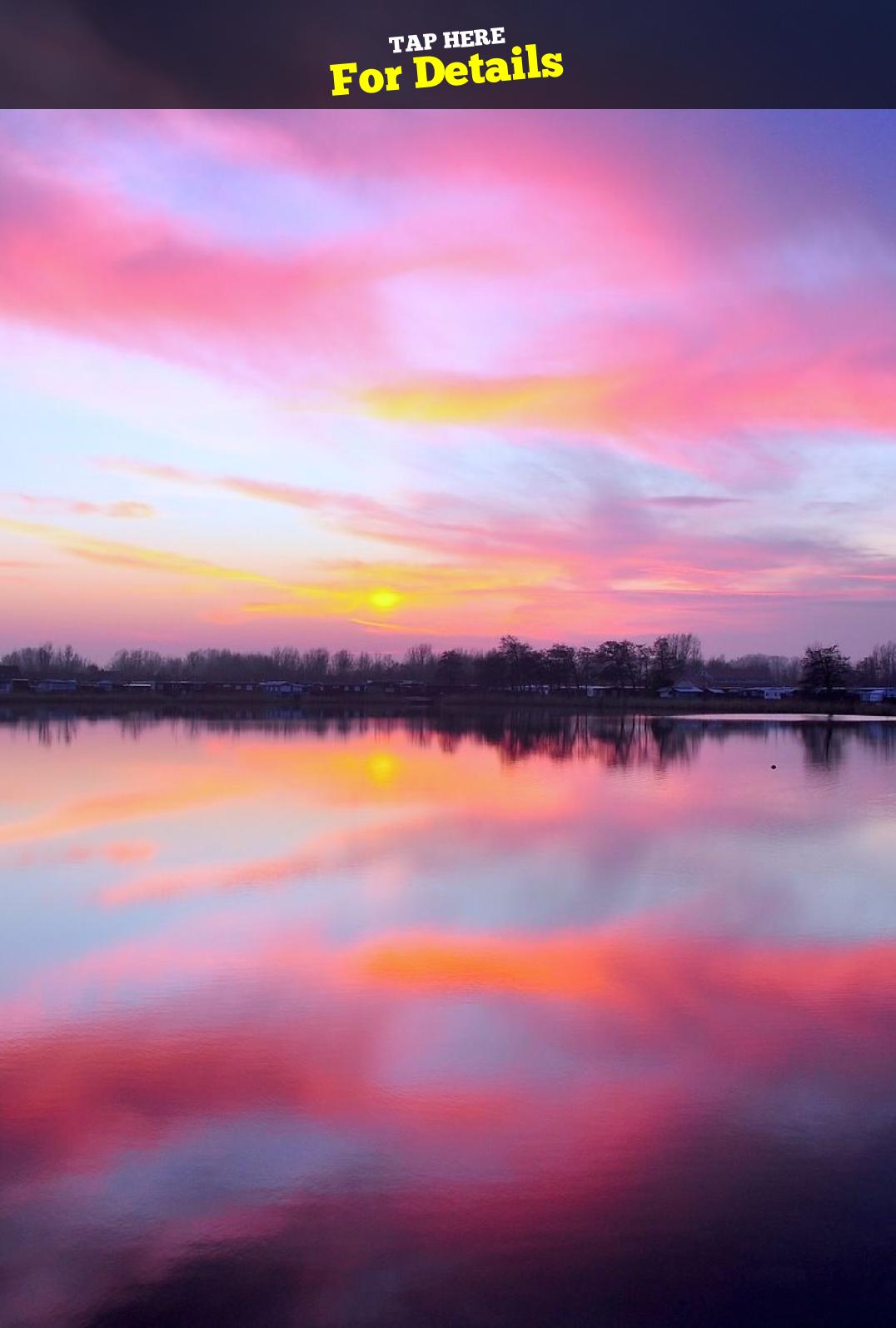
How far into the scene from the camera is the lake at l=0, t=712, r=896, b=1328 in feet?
15.4

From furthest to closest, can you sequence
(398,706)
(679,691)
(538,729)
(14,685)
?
1. (679,691)
2. (14,685)
3. (398,706)
4. (538,729)

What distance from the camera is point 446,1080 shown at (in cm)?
695

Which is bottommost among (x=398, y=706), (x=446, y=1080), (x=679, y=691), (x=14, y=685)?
(x=446, y=1080)

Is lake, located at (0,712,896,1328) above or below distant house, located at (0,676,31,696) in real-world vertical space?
below

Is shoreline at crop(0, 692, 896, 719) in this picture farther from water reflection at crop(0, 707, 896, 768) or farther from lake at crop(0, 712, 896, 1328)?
lake at crop(0, 712, 896, 1328)

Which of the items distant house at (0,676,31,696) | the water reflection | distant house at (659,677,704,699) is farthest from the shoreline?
distant house at (659,677,704,699)

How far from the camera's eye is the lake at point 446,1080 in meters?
4.68

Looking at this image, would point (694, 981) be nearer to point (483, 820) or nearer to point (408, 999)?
point (408, 999)

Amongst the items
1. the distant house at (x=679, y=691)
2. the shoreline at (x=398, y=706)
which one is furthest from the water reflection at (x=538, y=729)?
the distant house at (x=679, y=691)

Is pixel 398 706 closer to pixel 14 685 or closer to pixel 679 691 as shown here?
pixel 679 691

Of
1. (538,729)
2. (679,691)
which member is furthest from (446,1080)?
(679,691)

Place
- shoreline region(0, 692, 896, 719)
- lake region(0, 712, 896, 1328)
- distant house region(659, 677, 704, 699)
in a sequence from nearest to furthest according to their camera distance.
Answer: lake region(0, 712, 896, 1328)
shoreline region(0, 692, 896, 719)
distant house region(659, 677, 704, 699)

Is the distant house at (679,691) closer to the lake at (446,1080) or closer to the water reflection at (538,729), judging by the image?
the water reflection at (538,729)

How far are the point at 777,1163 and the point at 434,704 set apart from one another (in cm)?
8862
